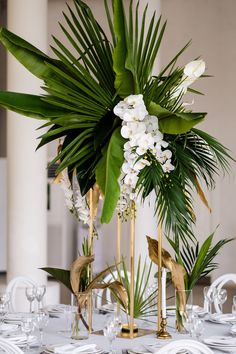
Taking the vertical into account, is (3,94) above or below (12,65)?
below

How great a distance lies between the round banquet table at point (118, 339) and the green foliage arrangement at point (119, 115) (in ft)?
1.97

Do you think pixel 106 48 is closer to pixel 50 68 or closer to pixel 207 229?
pixel 50 68

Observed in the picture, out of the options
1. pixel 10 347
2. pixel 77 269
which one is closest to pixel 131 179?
pixel 77 269

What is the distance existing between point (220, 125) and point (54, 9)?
9.76 feet

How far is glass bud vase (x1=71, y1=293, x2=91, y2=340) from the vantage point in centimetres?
334

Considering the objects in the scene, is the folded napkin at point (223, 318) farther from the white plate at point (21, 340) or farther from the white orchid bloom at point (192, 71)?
the white orchid bloom at point (192, 71)

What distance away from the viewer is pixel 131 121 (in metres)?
3.11

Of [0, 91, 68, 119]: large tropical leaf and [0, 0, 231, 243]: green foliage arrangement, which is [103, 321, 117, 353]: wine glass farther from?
[0, 91, 68, 119]: large tropical leaf

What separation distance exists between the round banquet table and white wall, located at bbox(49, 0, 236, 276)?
259 inches

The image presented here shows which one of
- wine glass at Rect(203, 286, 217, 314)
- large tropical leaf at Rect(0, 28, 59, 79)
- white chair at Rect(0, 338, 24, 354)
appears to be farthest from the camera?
wine glass at Rect(203, 286, 217, 314)

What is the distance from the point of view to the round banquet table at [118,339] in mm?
3362

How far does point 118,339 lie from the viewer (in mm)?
3473

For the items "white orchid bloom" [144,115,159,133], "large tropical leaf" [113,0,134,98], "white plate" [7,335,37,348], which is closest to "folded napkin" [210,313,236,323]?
"white plate" [7,335,37,348]

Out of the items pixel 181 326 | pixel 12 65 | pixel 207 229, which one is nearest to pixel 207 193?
pixel 207 229
